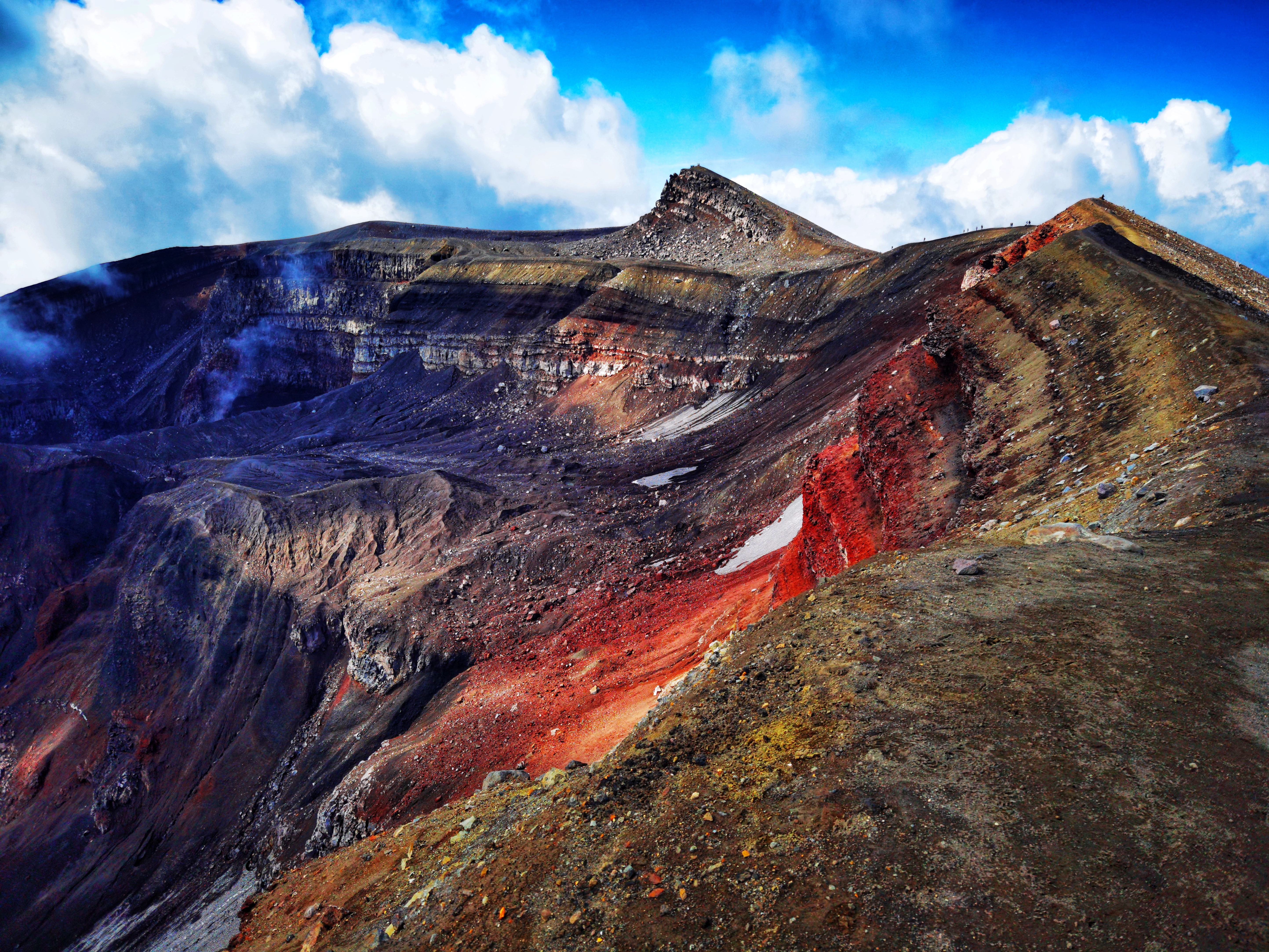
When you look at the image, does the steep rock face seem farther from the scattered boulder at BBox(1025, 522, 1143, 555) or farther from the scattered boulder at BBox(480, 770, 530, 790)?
the scattered boulder at BBox(480, 770, 530, 790)

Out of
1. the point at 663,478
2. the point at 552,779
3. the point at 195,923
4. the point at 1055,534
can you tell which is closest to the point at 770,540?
the point at 663,478

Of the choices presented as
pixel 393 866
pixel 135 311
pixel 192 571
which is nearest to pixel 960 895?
pixel 393 866

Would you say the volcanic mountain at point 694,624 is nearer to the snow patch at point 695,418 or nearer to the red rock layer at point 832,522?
the red rock layer at point 832,522

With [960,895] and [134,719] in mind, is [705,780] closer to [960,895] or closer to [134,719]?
[960,895]

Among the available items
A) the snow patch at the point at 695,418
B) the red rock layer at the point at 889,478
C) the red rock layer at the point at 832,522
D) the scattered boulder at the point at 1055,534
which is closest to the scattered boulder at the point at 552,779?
the scattered boulder at the point at 1055,534

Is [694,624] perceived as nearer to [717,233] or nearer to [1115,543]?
[1115,543]

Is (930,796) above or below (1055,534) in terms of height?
below
